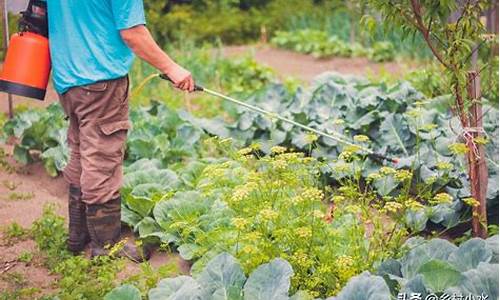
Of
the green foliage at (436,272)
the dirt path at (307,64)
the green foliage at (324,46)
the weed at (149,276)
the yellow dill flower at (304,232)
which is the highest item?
the yellow dill flower at (304,232)

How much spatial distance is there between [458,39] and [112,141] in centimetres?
175

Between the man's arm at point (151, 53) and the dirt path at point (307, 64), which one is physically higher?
the man's arm at point (151, 53)

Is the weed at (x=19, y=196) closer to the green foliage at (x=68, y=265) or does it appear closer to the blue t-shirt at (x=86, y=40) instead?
the green foliage at (x=68, y=265)

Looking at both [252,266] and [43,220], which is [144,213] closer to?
[43,220]

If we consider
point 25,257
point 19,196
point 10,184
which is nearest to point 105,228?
point 25,257

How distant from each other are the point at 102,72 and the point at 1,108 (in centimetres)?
314

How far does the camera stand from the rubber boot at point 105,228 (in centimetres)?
446

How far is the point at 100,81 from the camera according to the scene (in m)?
4.25

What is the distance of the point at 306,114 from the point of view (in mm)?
6293

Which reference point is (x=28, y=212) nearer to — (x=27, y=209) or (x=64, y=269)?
(x=27, y=209)

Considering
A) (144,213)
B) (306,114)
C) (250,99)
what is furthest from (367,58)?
(144,213)

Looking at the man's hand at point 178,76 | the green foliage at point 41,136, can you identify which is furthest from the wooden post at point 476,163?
the green foliage at point 41,136

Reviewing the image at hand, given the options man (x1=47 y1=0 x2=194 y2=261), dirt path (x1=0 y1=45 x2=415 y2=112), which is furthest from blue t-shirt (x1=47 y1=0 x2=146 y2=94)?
dirt path (x1=0 y1=45 x2=415 y2=112)

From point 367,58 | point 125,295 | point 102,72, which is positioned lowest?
point 367,58
